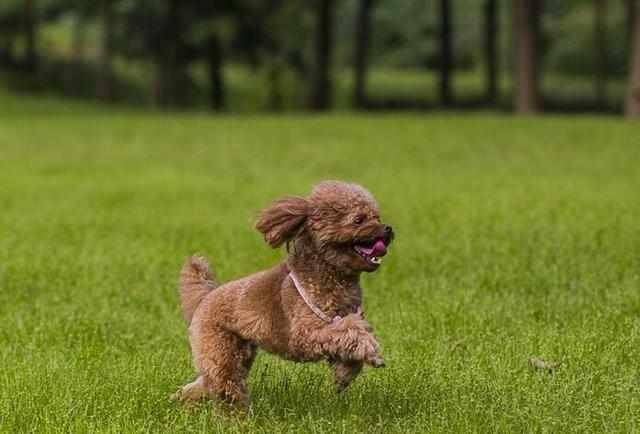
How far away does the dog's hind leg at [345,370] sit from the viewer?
5359 mm

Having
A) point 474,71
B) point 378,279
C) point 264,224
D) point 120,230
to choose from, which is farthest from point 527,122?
point 474,71

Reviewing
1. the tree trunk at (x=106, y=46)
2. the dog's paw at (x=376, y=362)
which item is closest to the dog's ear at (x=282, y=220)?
the dog's paw at (x=376, y=362)

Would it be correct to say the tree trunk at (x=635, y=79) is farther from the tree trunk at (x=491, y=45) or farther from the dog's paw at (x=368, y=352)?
the dog's paw at (x=368, y=352)

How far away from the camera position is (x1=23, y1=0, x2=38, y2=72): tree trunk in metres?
54.5

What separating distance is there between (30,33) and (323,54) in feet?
64.0

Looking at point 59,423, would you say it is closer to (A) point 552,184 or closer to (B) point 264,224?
(B) point 264,224

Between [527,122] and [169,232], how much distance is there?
56.5 feet

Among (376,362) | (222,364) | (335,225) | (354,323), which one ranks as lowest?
(222,364)

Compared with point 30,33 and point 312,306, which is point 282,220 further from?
point 30,33

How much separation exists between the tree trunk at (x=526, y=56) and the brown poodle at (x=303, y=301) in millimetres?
28897

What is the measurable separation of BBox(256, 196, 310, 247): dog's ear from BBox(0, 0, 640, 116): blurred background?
88.7 feet

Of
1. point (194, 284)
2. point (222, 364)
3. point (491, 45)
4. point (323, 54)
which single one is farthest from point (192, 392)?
point (491, 45)

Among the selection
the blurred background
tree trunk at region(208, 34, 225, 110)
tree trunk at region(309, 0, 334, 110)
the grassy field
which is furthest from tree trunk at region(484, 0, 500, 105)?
the grassy field

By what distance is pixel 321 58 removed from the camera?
4191 centimetres
